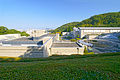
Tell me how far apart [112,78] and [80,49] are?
965 centimetres

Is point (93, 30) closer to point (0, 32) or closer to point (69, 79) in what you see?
point (69, 79)

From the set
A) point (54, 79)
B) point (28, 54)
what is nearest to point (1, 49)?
point (28, 54)

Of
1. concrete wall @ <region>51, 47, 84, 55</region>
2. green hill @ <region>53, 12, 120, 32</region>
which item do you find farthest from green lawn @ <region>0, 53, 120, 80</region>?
green hill @ <region>53, 12, 120, 32</region>

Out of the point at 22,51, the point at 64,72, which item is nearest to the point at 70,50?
the point at 22,51

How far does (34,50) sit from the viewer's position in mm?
10445

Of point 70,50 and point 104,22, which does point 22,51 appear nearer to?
point 70,50

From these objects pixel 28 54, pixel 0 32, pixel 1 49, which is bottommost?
pixel 28 54

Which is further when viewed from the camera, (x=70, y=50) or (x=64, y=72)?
(x=70, y=50)

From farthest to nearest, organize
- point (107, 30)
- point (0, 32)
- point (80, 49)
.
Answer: point (107, 30) < point (0, 32) < point (80, 49)

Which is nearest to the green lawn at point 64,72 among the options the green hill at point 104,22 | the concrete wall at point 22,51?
the concrete wall at point 22,51

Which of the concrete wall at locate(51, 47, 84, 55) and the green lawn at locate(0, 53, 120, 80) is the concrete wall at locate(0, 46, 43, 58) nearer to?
the concrete wall at locate(51, 47, 84, 55)

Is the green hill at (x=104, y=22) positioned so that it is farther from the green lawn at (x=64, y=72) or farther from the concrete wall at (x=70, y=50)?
the green lawn at (x=64, y=72)

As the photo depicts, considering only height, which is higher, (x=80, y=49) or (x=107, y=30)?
(x=107, y=30)

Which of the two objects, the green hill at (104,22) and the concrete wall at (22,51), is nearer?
the concrete wall at (22,51)
